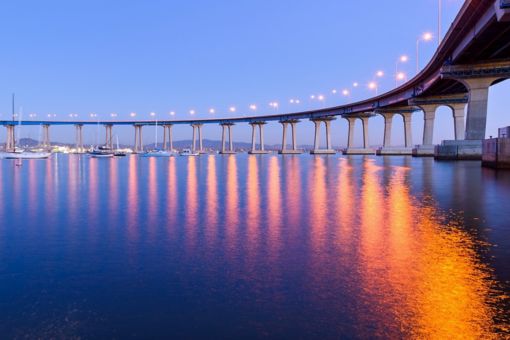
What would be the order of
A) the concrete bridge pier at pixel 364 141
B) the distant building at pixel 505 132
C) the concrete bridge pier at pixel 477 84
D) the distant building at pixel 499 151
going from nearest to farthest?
the distant building at pixel 499 151 < the distant building at pixel 505 132 < the concrete bridge pier at pixel 477 84 < the concrete bridge pier at pixel 364 141

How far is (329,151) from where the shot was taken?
174 metres

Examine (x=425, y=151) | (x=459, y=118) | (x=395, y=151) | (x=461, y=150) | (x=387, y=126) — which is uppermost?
(x=459, y=118)

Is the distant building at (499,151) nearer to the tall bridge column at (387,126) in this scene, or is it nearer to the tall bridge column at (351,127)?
the tall bridge column at (387,126)

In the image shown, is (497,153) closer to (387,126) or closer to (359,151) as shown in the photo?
(387,126)

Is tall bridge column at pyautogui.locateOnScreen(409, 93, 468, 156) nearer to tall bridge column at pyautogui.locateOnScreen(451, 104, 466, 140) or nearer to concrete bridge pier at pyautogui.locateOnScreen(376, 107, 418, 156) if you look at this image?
tall bridge column at pyautogui.locateOnScreen(451, 104, 466, 140)

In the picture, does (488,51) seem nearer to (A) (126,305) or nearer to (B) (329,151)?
(A) (126,305)

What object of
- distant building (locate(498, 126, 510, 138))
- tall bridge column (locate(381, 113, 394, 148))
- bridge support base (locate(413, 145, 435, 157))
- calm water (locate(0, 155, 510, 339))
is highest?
tall bridge column (locate(381, 113, 394, 148))

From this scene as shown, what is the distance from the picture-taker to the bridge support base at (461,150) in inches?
2628

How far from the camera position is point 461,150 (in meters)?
68.4

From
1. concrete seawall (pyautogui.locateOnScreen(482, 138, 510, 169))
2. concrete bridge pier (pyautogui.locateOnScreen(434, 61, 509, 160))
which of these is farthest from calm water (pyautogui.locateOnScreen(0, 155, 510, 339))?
concrete bridge pier (pyautogui.locateOnScreen(434, 61, 509, 160))

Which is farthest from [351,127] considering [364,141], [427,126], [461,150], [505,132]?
[505,132]

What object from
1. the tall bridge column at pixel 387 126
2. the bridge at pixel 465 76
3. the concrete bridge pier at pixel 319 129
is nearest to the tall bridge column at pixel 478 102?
the bridge at pixel 465 76

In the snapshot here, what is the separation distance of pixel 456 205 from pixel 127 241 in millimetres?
14842

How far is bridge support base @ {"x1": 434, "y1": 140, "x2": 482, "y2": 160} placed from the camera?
66762 millimetres
